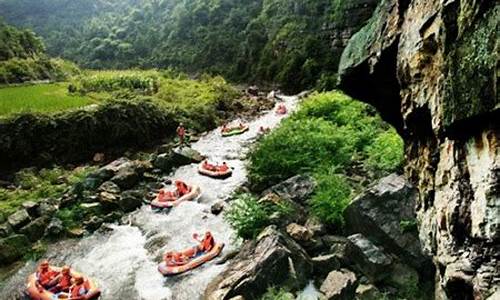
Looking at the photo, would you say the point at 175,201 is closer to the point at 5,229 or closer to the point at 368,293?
the point at 5,229

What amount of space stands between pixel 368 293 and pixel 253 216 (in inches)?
160

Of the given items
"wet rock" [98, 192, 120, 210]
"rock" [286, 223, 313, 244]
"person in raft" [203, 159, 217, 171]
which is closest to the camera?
"rock" [286, 223, 313, 244]

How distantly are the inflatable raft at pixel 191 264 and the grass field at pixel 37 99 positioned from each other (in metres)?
13.3

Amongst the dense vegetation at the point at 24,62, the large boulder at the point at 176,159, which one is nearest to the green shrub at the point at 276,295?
the large boulder at the point at 176,159

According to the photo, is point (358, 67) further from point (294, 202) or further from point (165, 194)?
point (165, 194)

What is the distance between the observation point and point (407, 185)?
35.1ft

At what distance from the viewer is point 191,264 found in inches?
470

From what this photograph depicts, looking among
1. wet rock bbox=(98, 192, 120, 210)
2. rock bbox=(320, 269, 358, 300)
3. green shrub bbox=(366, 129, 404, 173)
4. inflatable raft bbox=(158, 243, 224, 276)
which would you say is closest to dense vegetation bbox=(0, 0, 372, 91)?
green shrub bbox=(366, 129, 404, 173)

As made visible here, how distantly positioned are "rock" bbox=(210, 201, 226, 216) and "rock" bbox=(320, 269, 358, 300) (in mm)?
5859

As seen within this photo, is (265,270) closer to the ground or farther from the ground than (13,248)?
farther from the ground

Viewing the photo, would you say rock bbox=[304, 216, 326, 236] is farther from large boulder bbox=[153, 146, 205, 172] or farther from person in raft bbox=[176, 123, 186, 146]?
person in raft bbox=[176, 123, 186, 146]

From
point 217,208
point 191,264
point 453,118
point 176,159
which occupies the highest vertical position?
point 453,118

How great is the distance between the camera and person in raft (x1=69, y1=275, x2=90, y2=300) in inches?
436

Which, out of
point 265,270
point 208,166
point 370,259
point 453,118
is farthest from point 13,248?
point 453,118
